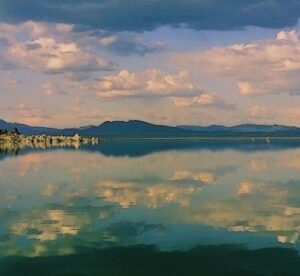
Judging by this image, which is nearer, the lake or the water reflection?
the lake

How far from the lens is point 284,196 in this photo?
1483 inches

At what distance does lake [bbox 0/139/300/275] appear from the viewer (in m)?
19.9

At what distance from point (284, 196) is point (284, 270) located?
62.6ft

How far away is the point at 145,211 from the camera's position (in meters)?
31.7

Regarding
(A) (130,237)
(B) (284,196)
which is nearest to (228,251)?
(A) (130,237)

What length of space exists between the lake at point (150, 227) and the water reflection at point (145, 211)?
0.05 meters

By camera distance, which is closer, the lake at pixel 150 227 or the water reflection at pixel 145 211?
the lake at pixel 150 227

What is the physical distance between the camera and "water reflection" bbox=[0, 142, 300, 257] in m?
23.6

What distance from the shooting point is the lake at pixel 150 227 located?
65.2ft

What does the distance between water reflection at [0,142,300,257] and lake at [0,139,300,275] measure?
0.17 feet

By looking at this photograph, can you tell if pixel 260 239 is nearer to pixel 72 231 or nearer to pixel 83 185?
pixel 72 231

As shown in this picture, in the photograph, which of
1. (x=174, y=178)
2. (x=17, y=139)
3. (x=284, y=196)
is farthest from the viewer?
(x=17, y=139)

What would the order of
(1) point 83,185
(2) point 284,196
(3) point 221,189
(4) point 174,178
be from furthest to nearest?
1. (4) point 174,178
2. (1) point 83,185
3. (3) point 221,189
4. (2) point 284,196

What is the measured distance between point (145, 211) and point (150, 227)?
199 inches
